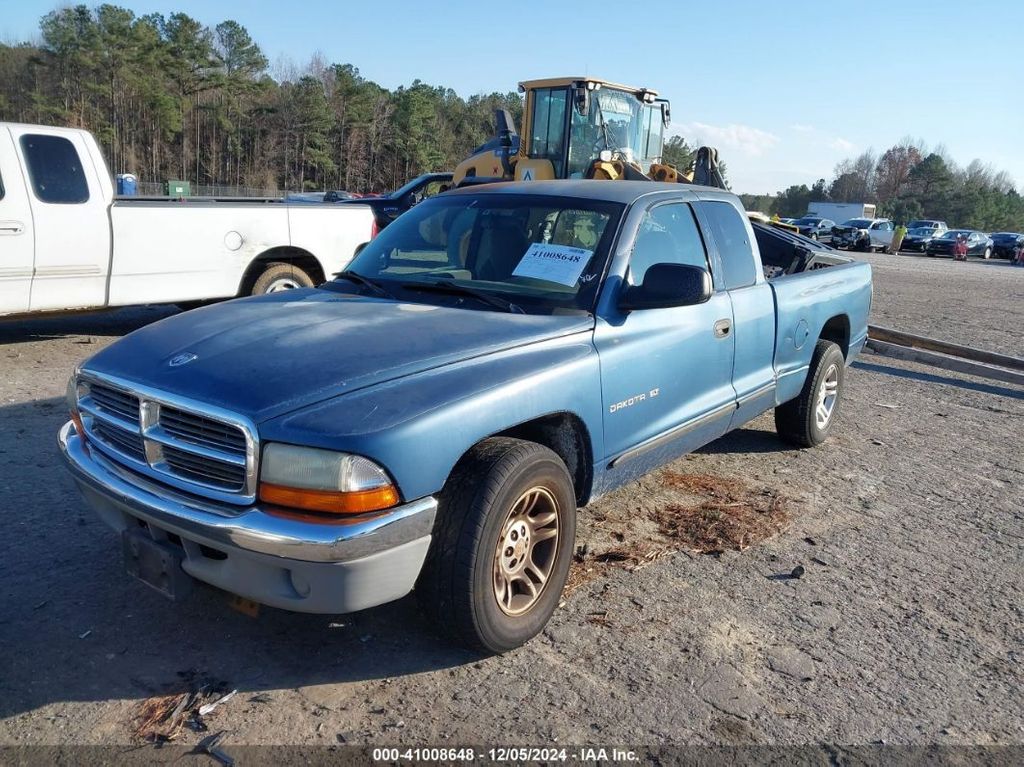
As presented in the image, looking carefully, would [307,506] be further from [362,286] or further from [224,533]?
[362,286]

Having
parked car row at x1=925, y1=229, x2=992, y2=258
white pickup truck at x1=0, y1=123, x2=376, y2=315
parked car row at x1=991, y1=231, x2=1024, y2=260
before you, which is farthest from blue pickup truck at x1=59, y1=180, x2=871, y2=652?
parked car row at x1=991, y1=231, x2=1024, y2=260

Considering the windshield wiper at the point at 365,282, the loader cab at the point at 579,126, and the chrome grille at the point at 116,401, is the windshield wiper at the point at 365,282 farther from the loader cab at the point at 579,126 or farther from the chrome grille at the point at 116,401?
the loader cab at the point at 579,126

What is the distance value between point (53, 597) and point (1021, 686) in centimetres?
386

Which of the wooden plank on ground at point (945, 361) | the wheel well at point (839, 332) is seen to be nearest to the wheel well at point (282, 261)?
the wheel well at point (839, 332)

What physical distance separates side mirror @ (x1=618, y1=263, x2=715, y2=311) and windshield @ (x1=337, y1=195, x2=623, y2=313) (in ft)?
0.73

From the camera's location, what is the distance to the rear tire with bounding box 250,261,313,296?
8484mm

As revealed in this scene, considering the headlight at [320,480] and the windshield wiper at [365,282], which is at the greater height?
the windshield wiper at [365,282]

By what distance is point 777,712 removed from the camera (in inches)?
113

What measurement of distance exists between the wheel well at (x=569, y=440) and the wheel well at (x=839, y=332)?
336 cm

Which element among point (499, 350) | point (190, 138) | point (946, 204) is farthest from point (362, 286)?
point (946, 204)

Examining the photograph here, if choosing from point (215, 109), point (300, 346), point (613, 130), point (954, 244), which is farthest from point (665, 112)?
point (215, 109)

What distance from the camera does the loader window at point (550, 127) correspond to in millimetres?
14375

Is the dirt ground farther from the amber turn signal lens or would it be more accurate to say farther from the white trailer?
the white trailer

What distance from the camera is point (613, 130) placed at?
48.7ft
